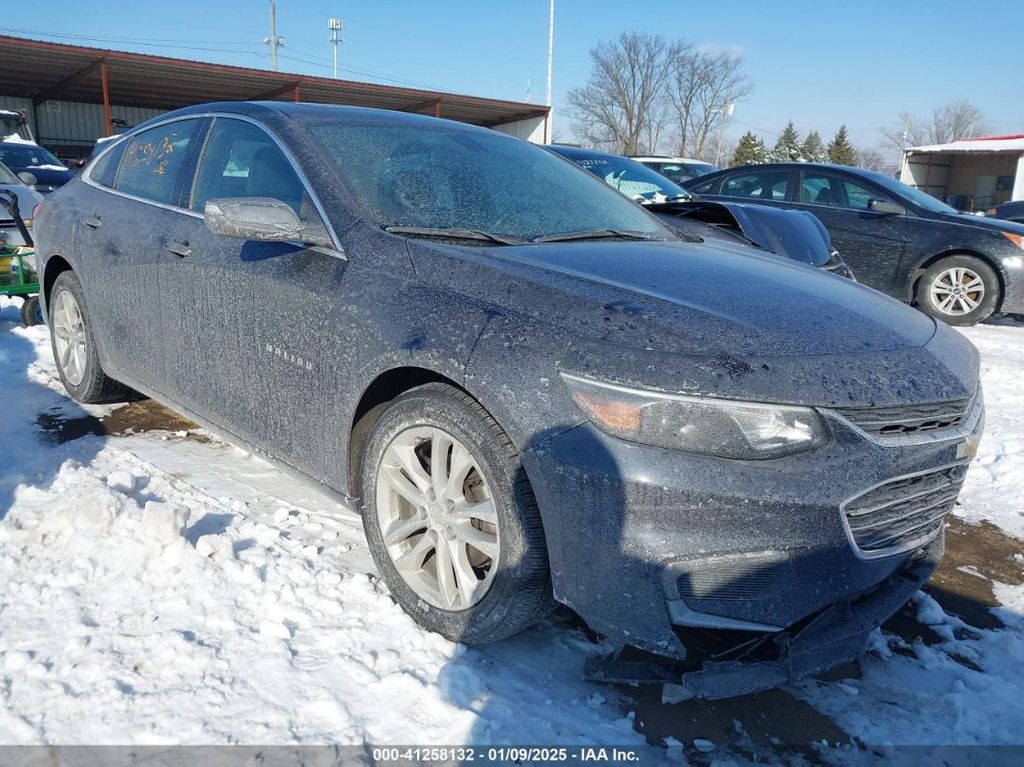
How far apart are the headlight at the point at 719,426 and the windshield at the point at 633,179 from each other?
5.82 m

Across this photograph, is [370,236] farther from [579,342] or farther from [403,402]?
[579,342]

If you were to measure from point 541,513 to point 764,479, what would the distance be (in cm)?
56

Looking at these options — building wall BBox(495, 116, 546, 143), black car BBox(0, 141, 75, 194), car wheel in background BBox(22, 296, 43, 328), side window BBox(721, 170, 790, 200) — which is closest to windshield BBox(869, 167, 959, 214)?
side window BBox(721, 170, 790, 200)

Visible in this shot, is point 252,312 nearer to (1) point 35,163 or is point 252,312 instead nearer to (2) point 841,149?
(1) point 35,163

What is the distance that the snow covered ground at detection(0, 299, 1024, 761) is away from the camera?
206 cm

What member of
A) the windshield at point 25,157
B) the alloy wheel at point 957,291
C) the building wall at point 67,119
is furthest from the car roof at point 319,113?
the building wall at point 67,119

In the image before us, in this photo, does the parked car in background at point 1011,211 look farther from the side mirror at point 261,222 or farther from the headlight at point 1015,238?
the side mirror at point 261,222

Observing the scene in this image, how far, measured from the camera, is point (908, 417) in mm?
2021

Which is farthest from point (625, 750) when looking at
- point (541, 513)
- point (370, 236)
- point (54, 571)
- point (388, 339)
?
point (54, 571)

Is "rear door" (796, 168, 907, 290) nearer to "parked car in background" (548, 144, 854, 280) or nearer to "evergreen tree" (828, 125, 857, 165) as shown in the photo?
"parked car in background" (548, 144, 854, 280)

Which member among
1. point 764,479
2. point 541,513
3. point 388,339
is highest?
point 388,339

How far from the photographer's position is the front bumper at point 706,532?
6.15 ft

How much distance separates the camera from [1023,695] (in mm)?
2305

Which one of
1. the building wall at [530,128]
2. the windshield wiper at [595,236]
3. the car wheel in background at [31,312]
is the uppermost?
the building wall at [530,128]
